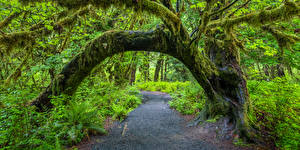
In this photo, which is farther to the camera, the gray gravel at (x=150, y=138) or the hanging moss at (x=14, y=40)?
the gray gravel at (x=150, y=138)

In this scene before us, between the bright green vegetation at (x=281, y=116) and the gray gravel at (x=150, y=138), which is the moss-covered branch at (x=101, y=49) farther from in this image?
the bright green vegetation at (x=281, y=116)

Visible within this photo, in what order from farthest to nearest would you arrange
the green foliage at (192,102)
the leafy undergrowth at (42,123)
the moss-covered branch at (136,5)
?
the green foliage at (192,102)
the leafy undergrowth at (42,123)
the moss-covered branch at (136,5)

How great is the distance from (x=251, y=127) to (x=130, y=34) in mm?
4425

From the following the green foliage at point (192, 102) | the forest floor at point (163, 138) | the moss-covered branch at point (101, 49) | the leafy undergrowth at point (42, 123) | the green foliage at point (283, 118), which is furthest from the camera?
the green foliage at point (192, 102)

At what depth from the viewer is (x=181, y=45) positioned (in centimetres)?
403

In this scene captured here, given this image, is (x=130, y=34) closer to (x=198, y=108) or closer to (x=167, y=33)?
(x=167, y=33)

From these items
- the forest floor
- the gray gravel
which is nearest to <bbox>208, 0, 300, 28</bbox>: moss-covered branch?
the forest floor

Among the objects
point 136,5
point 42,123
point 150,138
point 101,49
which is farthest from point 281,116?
point 42,123

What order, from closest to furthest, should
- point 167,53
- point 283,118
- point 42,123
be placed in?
point 42,123, point 283,118, point 167,53

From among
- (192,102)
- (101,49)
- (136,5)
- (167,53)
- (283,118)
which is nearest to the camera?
(136,5)

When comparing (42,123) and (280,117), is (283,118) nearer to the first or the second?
(280,117)

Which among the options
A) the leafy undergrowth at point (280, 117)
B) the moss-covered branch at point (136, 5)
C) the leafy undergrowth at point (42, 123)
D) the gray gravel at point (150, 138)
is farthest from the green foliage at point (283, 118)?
the leafy undergrowth at point (42, 123)

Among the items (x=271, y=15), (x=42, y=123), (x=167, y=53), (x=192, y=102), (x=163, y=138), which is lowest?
(x=163, y=138)

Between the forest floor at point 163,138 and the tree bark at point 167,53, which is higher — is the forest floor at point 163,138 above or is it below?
below
